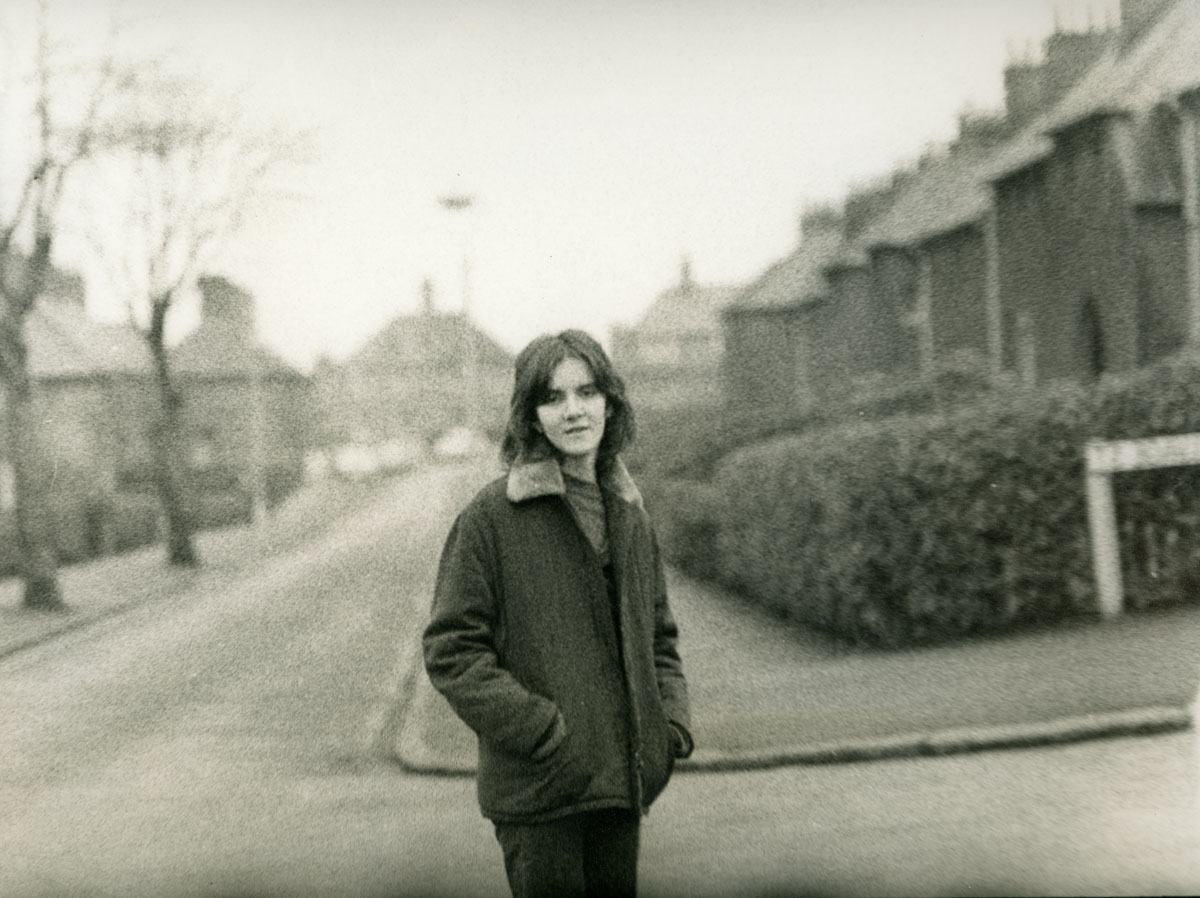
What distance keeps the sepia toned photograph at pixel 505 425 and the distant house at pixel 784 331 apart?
15mm

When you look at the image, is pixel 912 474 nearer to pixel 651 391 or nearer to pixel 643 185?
pixel 651 391

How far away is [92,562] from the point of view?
156 inches

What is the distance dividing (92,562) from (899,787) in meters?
3.01

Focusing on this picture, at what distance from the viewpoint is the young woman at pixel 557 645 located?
108 inches

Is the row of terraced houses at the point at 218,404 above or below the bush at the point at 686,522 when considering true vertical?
above

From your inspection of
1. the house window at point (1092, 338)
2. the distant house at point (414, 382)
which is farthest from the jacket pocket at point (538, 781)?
the house window at point (1092, 338)

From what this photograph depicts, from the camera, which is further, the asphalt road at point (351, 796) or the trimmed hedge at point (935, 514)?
the trimmed hedge at point (935, 514)

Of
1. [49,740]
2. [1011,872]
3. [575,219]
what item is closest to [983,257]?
[575,219]

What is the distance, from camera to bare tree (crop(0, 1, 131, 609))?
3855mm

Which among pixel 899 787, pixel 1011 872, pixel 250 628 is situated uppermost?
pixel 250 628

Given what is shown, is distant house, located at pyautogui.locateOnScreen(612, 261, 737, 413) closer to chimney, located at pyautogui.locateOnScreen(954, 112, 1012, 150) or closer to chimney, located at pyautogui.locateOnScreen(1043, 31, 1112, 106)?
chimney, located at pyautogui.locateOnScreen(954, 112, 1012, 150)

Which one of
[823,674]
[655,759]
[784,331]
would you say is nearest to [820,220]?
[784,331]

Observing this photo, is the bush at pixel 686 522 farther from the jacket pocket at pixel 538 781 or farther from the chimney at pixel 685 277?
the jacket pocket at pixel 538 781

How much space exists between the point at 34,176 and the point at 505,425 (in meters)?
1.92
